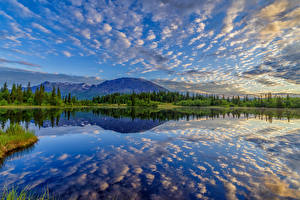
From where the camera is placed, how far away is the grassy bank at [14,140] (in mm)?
14182

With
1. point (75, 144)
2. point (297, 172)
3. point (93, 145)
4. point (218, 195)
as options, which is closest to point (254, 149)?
point (297, 172)

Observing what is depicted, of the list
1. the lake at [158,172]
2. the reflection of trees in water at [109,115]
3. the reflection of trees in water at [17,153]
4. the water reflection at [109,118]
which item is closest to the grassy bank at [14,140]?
the reflection of trees in water at [17,153]

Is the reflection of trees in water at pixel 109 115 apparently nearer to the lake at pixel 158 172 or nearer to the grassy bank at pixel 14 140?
the grassy bank at pixel 14 140

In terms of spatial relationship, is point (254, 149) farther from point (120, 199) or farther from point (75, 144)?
point (75, 144)

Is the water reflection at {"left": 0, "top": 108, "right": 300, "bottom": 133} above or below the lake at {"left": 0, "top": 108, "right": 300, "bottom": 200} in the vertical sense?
below

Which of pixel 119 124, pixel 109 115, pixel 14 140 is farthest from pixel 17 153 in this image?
pixel 109 115

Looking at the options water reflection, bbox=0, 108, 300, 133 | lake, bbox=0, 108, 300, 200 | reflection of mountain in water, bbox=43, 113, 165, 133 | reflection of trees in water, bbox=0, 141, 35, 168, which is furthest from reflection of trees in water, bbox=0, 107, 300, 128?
lake, bbox=0, 108, 300, 200

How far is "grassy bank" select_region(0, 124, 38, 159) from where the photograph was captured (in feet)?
46.5

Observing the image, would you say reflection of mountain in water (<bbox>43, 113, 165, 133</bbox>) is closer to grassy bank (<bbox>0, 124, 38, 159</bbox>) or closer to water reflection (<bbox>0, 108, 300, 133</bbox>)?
water reflection (<bbox>0, 108, 300, 133</bbox>)

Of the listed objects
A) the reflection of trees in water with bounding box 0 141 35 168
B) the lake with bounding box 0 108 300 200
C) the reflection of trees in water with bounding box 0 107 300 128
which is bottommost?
the reflection of trees in water with bounding box 0 107 300 128

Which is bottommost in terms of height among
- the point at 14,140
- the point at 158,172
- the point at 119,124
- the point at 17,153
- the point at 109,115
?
the point at 109,115

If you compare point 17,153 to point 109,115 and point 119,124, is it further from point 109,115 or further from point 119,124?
point 109,115

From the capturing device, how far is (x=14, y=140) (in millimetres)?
16047

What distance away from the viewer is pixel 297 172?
10.3 metres
